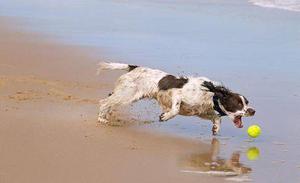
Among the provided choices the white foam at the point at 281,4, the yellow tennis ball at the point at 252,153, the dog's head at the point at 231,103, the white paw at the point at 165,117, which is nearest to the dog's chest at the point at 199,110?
the dog's head at the point at 231,103

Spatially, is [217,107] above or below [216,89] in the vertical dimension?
below

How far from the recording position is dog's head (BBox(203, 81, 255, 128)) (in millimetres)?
8047

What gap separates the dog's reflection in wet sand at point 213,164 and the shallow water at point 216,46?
0.10m

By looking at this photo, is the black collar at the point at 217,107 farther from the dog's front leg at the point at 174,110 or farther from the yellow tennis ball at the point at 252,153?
the yellow tennis ball at the point at 252,153

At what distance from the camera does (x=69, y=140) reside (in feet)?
23.1

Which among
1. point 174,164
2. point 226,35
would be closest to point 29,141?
point 174,164

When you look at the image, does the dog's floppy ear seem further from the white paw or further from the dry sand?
the dry sand

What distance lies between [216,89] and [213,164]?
1528 millimetres

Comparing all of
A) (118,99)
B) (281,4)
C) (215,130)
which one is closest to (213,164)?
(215,130)

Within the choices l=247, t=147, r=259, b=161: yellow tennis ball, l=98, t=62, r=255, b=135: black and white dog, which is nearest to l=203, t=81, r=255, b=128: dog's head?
l=98, t=62, r=255, b=135: black and white dog

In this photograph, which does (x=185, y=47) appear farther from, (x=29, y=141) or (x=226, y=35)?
(x=29, y=141)

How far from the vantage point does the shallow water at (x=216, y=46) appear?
25.6ft

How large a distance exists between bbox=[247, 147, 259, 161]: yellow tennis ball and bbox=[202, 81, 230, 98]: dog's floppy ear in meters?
0.89

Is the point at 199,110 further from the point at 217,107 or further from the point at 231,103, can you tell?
the point at 231,103
